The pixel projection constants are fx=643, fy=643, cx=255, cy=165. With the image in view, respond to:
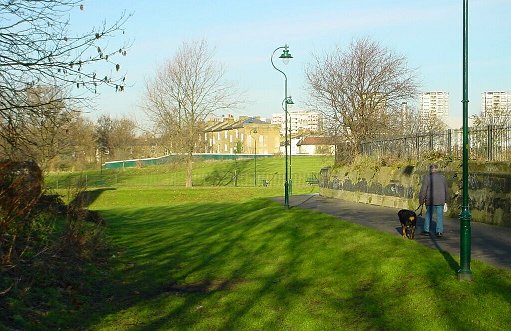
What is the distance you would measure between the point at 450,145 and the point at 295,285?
12336mm

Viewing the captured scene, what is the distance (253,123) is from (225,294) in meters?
126

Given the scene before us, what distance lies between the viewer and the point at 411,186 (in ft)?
82.1

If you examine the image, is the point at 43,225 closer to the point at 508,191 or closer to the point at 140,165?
the point at 508,191

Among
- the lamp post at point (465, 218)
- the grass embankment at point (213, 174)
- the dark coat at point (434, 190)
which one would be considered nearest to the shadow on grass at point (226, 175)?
the grass embankment at point (213, 174)

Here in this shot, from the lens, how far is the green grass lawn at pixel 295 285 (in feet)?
32.8

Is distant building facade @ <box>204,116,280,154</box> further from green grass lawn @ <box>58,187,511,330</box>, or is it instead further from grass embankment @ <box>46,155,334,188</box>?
green grass lawn @ <box>58,187,511,330</box>

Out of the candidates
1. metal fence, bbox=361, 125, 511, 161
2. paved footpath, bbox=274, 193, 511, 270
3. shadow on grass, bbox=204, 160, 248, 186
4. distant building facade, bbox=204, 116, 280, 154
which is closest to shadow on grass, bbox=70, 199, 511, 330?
paved footpath, bbox=274, 193, 511, 270

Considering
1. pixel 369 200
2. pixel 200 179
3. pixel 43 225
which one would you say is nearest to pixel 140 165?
pixel 200 179

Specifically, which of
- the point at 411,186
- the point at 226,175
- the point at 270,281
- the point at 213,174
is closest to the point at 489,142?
the point at 411,186

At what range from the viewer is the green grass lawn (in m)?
9.98

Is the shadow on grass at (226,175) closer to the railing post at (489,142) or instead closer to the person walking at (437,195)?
the railing post at (489,142)

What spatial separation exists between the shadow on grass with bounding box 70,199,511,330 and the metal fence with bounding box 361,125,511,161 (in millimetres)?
5012

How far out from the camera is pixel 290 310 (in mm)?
10922

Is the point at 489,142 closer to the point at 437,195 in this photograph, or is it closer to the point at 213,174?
the point at 437,195
